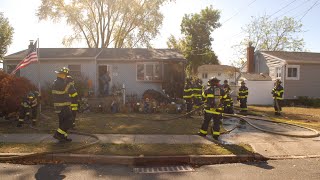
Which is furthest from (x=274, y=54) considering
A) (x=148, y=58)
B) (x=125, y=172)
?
(x=125, y=172)

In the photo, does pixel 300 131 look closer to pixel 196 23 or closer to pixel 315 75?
pixel 315 75

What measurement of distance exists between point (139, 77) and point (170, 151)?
45.4ft

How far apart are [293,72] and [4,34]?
36.2 m

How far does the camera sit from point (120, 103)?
16453mm

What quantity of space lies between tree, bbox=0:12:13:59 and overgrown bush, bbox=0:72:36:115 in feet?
108

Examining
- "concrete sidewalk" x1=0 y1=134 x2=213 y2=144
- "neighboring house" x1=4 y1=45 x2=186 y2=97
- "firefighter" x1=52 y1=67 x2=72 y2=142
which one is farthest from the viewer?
"neighboring house" x1=4 y1=45 x2=186 y2=97

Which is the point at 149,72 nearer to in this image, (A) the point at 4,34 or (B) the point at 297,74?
(B) the point at 297,74

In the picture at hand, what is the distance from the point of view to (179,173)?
21.1 feet

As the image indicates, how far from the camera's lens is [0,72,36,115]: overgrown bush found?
11453mm

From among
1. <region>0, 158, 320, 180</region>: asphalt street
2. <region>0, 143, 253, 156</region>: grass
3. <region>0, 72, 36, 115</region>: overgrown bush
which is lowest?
<region>0, 158, 320, 180</region>: asphalt street

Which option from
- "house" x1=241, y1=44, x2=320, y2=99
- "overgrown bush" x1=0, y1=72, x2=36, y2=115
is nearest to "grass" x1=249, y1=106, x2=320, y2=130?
"house" x1=241, y1=44, x2=320, y2=99

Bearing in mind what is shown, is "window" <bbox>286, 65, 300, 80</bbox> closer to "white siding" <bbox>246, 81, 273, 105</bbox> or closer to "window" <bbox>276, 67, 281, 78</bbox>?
"window" <bbox>276, 67, 281, 78</bbox>

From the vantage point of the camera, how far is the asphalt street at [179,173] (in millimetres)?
6102

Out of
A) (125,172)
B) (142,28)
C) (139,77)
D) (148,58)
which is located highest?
(142,28)
